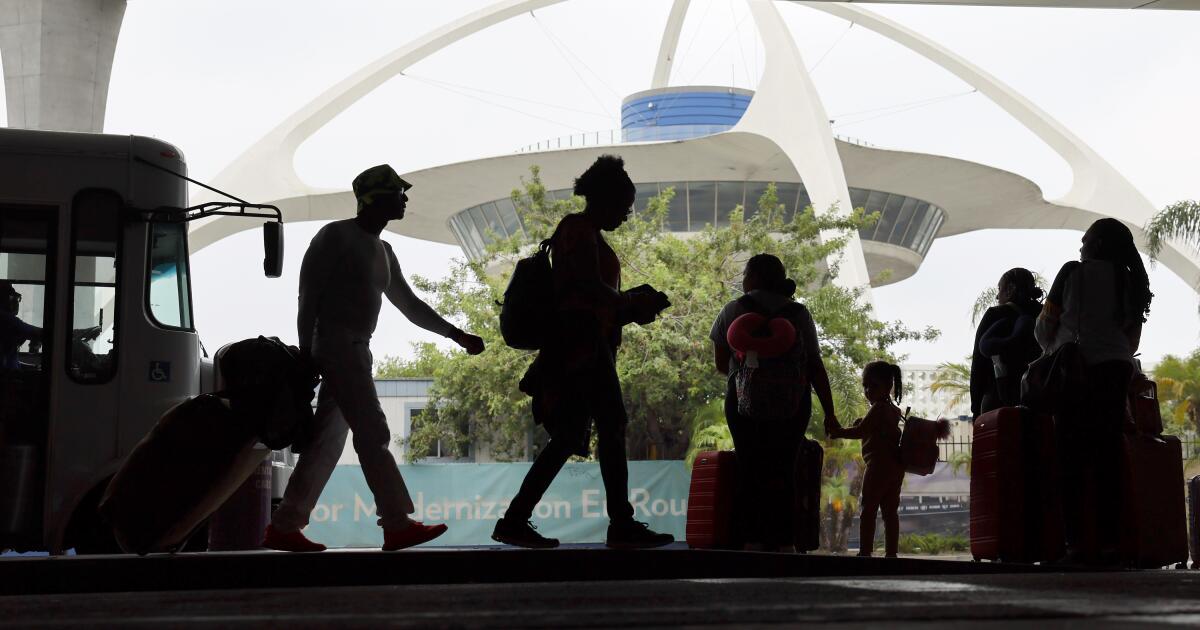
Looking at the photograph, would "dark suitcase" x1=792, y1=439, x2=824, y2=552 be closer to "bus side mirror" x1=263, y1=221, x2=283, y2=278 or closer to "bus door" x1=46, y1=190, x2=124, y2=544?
"bus side mirror" x1=263, y1=221, x2=283, y2=278

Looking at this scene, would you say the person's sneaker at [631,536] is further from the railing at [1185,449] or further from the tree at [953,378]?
the tree at [953,378]

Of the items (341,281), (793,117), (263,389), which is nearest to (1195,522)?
(341,281)

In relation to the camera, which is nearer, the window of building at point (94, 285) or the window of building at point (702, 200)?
the window of building at point (94, 285)

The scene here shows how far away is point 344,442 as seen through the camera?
261 inches

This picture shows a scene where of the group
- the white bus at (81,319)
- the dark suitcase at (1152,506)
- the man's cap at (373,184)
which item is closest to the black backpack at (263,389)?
the man's cap at (373,184)

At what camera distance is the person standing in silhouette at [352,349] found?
6457 millimetres

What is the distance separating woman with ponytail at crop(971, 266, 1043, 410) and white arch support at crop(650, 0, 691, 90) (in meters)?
62.1

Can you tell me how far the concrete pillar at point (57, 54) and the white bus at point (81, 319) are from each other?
1227cm

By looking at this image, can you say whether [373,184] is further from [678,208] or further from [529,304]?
[678,208]

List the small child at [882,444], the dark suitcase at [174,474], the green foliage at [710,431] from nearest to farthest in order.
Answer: the dark suitcase at [174,474] < the small child at [882,444] < the green foliage at [710,431]

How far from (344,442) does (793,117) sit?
43.9 meters

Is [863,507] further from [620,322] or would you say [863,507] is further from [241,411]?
[241,411]

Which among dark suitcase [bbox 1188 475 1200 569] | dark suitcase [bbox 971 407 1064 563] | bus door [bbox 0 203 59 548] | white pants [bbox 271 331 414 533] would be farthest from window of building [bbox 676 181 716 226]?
white pants [bbox 271 331 414 533]

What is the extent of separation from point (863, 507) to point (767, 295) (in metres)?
1.88
